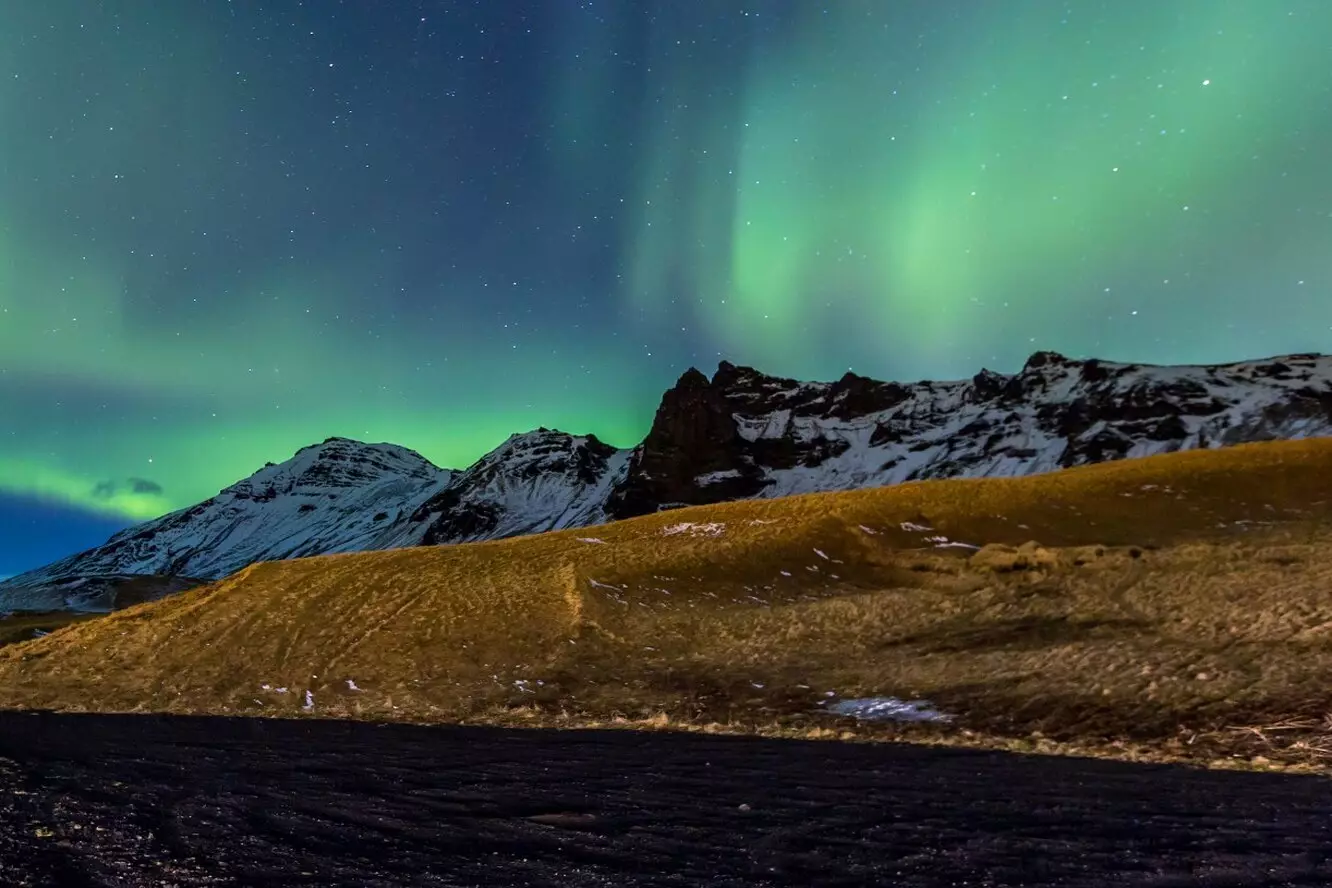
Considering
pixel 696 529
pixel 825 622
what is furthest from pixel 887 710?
pixel 696 529

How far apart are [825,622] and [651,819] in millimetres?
20533

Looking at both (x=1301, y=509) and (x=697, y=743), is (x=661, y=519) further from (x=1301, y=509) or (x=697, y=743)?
(x=1301, y=509)

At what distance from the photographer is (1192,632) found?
2430 cm

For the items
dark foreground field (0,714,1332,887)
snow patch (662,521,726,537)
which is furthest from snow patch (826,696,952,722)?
snow patch (662,521,726,537)

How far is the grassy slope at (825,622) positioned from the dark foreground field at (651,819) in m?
4.96

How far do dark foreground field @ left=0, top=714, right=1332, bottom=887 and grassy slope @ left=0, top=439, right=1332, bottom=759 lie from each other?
4.96 meters

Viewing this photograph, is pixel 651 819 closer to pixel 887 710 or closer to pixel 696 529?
pixel 887 710

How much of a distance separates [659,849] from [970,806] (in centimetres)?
547

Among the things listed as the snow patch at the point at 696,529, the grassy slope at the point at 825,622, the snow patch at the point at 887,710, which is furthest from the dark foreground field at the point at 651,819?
the snow patch at the point at 696,529

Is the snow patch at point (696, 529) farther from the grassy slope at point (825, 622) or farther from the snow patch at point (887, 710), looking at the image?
the snow patch at point (887, 710)

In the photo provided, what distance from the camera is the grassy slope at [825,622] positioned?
21562mm

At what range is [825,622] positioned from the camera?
103 ft

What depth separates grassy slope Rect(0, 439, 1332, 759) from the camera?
21562 millimetres

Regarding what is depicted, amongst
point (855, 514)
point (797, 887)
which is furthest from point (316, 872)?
point (855, 514)
